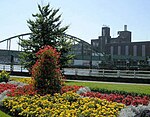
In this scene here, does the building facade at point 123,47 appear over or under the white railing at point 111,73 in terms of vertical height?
over

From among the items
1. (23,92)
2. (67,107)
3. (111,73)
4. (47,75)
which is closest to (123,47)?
(111,73)

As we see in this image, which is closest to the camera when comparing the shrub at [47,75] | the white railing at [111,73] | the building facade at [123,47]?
the shrub at [47,75]

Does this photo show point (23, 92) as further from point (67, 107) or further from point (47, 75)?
point (67, 107)

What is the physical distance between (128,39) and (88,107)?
148 m

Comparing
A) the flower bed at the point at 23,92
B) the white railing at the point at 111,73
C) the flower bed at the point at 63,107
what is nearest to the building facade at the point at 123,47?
the white railing at the point at 111,73

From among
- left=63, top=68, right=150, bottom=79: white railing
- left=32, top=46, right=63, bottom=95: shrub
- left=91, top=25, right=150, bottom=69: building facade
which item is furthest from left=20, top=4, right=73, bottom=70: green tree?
left=91, top=25, right=150, bottom=69: building facade

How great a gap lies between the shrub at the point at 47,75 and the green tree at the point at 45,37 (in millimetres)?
14392

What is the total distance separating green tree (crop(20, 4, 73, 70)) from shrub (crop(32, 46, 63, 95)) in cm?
1439

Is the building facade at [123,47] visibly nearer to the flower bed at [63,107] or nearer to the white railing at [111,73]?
the white railing at [111,73]

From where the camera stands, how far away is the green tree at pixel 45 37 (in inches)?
1082

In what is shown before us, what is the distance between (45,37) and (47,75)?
1547 cm

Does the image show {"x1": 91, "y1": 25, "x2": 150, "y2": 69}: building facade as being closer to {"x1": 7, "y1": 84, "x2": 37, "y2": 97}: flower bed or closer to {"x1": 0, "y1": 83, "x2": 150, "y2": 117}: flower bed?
{"x1": 7, "y1": 84, "x2": 37, "y2": 97}: flower bed

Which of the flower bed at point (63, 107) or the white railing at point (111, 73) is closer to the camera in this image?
the flower bed at point (63, 107)

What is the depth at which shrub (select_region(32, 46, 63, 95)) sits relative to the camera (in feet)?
40.4
